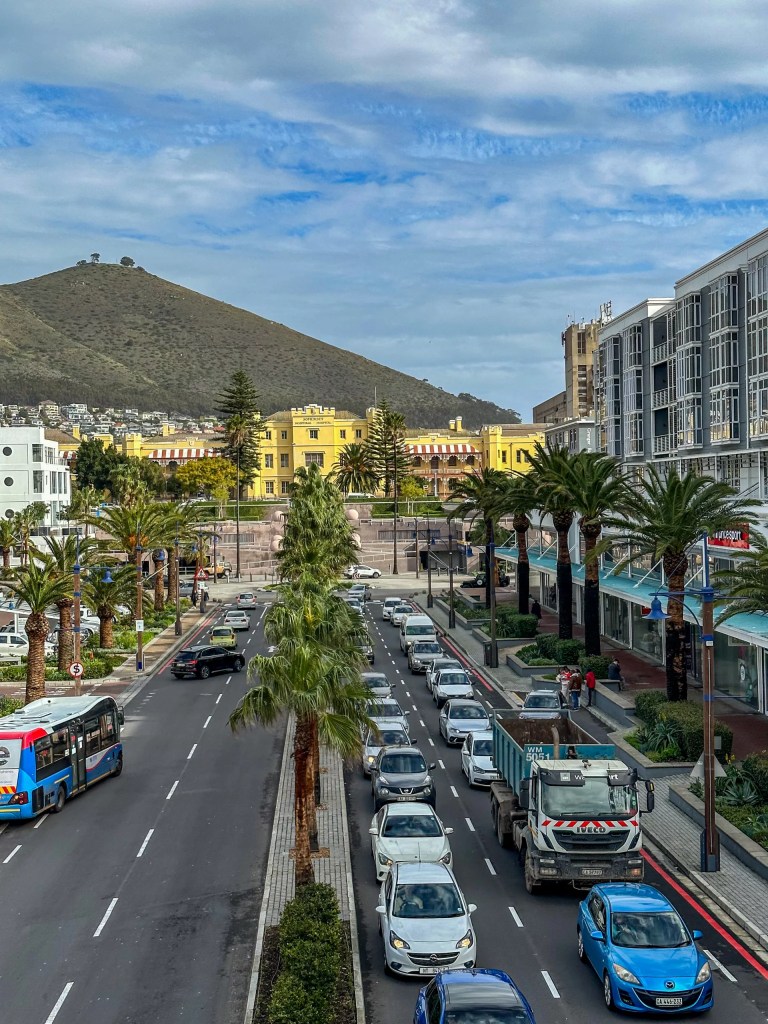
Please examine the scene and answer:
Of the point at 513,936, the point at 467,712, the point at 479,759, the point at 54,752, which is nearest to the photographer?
the point at 513,936

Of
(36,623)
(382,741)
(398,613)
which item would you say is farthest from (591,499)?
(398,613)

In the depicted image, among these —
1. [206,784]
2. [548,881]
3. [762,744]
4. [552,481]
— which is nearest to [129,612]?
[552,481]

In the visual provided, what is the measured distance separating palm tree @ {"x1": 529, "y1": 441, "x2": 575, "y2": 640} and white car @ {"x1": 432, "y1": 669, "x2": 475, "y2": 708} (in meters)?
8.58

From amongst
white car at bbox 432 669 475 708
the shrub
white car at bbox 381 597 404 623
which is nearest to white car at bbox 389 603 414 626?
white car at bbox 381 597 404 623

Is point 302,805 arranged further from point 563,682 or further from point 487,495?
point 487,495

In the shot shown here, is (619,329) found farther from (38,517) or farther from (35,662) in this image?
(38,517)

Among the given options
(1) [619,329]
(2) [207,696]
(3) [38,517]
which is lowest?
(2) [207,696]

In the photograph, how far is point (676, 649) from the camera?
36531 millimetres

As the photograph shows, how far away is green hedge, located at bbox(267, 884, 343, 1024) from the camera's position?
15.0 m

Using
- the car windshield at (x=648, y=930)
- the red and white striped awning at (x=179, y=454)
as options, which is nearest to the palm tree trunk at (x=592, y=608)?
the car windshield at (x=648, y=930)

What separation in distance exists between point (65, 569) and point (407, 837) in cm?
2808

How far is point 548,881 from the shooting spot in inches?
848

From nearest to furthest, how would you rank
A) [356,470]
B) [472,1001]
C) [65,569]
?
[472,1001] < [65,569] < [356,470]

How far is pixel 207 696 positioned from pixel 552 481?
18.1 meters
